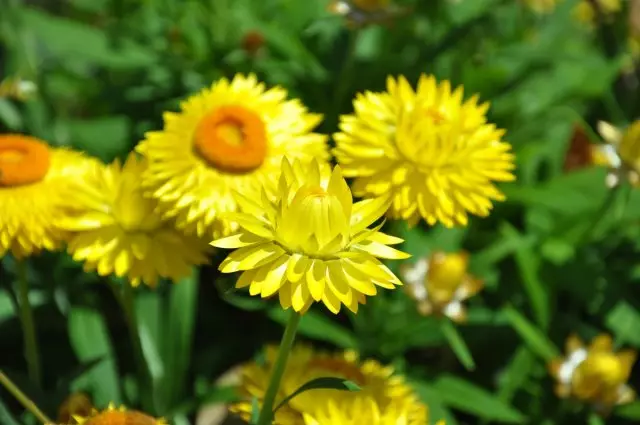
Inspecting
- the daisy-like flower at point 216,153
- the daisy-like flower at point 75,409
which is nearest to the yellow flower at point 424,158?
the daisy-like flower at point 216,153

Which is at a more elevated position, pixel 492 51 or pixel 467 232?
pixel 492 51

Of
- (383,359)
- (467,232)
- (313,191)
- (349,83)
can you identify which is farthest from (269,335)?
(313,191)

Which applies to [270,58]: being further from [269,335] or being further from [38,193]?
[38,193]

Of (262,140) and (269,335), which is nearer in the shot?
(262,140)

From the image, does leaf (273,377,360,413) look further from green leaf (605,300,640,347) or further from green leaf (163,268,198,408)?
green leaf (605,300,640,347)

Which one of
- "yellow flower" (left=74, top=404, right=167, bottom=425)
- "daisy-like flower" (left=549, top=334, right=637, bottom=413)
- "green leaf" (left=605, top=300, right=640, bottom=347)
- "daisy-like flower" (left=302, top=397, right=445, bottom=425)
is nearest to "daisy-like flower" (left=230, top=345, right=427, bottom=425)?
"daisy-like flower" (left=302, top=397, right=445, bottom=425)

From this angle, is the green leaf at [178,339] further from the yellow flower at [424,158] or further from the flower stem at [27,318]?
the yellow flower at [424,158]
